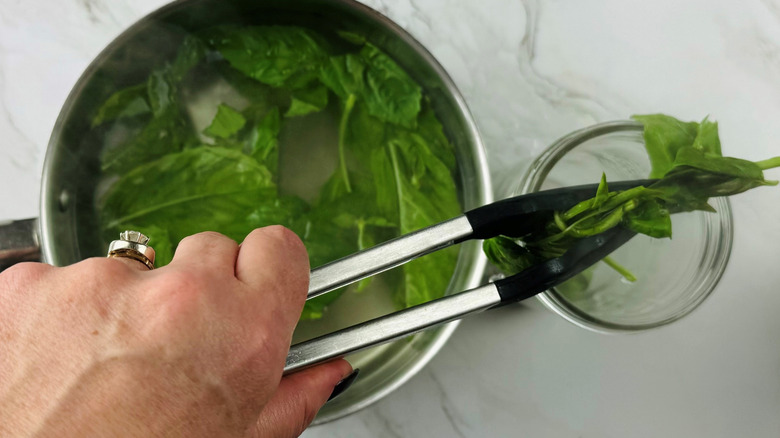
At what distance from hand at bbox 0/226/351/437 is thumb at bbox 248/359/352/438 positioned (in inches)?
1.4

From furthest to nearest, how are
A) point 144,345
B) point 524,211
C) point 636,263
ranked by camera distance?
point 636,263 → point 524,211 → point 144,345

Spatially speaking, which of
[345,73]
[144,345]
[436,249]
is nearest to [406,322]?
[436,249]

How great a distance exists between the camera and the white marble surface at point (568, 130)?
0.57 meters

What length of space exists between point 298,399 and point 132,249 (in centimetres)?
14

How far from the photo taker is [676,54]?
62 centimetres

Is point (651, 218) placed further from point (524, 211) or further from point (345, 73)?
point (345, 73)

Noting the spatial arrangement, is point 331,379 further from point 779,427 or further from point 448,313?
point 779,427

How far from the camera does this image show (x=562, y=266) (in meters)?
0.41

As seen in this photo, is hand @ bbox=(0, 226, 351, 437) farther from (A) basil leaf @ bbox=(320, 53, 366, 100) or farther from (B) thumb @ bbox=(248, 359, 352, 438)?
(A) basil leaf @ bbox=(320, 53, 366, 100)

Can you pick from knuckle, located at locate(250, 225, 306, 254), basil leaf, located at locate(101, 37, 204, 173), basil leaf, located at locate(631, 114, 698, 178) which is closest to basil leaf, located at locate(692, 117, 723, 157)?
basil leaf, located at locate(631, 114, 698, 178)

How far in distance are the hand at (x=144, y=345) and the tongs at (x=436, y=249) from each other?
7 centimetres

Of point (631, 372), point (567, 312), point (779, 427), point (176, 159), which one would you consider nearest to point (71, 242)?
point (176, 159)

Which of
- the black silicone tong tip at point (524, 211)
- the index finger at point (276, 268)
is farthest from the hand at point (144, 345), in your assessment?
the black silicone tong tip at point (524, 211)

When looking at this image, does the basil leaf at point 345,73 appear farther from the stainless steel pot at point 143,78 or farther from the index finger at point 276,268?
the index finger at point 276,268
